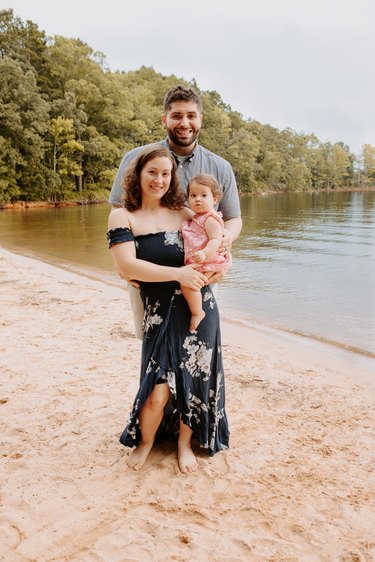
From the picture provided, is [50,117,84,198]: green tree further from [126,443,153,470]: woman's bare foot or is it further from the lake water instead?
[126,443,153,470]: woman's bare foot

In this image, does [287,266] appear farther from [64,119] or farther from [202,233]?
[64,119]

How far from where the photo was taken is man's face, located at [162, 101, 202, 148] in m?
2.93

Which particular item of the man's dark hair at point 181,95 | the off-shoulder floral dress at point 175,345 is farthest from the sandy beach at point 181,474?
the man's dark hair at point 181,95

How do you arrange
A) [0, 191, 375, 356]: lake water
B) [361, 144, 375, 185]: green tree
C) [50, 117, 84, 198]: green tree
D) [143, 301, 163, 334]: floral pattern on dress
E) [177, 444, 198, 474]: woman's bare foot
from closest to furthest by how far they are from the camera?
[143, 301, 163, 334]: floral pattern on dress, [177, 444, 198, 474]: woman's bare foot, [0, 191, 375, 356]: lake water, [50, 117, 84, 198]: green tree, [361, 144, 375, 185]: green tree

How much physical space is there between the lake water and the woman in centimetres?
415

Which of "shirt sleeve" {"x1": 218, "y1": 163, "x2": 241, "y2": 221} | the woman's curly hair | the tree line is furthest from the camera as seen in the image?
the tree line

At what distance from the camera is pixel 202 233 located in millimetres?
2762

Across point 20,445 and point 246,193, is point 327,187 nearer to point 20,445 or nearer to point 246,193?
point 246,193

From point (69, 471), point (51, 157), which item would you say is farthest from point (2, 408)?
point (51, 157)

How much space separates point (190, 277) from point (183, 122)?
108 cm

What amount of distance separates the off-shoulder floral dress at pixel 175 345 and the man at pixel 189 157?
0.28 m

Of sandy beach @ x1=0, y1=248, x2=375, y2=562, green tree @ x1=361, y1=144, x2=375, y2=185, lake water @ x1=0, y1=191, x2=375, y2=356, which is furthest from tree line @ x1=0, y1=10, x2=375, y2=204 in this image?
green tree @ x1=361, y1=144, x2=375, y2=185

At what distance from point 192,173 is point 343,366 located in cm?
366

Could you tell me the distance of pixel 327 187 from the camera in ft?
320
